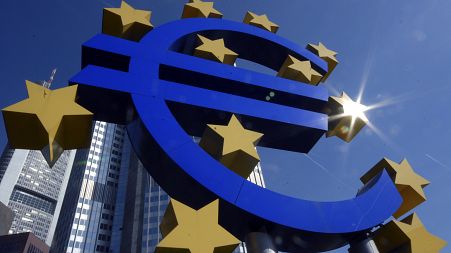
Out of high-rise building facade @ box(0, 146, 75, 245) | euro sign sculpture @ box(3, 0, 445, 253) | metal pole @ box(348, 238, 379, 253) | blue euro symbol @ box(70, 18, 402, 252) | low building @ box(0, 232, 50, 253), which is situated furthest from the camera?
high-rise building facade @ box(0, 146, 75, 245)

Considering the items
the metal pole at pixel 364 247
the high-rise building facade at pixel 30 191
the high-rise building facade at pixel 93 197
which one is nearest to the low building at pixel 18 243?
the high-rise building facade at pixel 93 197

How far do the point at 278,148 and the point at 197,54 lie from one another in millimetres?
2609

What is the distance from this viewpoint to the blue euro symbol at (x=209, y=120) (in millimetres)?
4566

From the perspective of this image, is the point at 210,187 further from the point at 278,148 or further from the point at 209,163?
the point at 278,148

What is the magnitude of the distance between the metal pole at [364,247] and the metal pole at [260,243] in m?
1.34

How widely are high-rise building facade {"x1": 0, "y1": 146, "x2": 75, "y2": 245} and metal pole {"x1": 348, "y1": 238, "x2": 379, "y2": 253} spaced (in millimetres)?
161521

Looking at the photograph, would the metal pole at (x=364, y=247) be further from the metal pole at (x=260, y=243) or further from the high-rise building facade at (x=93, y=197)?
the high-rise building facade at (x=93, y=197)

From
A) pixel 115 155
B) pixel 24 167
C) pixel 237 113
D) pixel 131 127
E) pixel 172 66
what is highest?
pixel 24 167

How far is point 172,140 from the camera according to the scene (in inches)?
187

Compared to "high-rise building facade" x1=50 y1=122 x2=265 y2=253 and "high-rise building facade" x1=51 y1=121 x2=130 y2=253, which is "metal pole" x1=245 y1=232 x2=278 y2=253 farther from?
"high-rise building facade" x1=51 y1=121 x2=130 y2=253

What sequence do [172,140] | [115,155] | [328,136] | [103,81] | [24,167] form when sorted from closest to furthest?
[172,140] → [103,81] → [328,136] → [115,155] → [24,167]

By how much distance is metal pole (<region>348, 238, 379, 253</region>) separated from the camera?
501cm

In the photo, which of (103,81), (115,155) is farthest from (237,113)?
(115,155)

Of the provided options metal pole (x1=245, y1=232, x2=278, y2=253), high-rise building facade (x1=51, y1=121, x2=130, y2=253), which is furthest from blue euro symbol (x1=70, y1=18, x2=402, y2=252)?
high-rise building facade (x1=51, y1=121, x2=130, y2=253)
